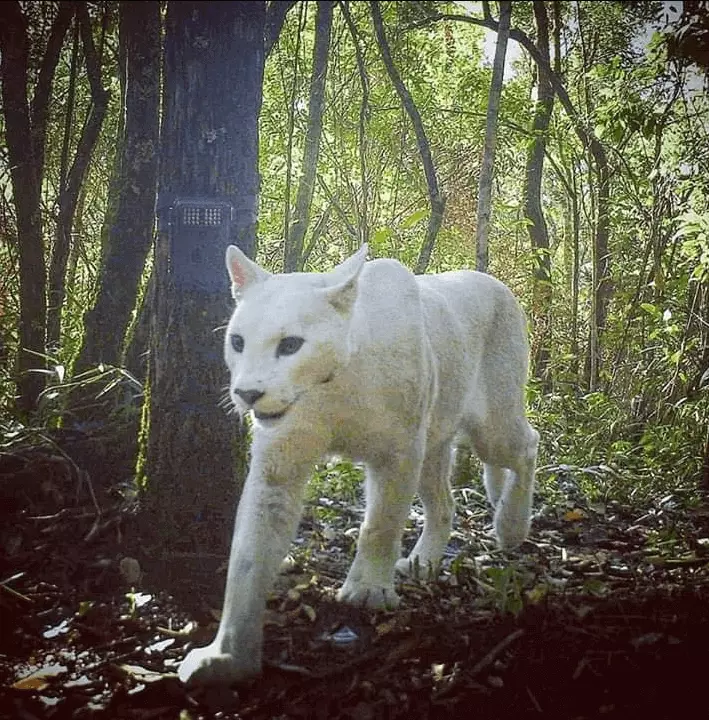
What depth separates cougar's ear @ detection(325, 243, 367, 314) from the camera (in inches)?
101

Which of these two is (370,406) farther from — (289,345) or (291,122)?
(291,122)

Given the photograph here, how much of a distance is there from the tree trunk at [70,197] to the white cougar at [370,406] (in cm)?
112

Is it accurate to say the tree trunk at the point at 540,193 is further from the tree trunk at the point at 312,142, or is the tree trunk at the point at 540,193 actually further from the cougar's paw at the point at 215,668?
the cougar's paw at the point at 215,668

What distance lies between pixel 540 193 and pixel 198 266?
131 cm

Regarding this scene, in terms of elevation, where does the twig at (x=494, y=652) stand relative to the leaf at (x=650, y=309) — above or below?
below

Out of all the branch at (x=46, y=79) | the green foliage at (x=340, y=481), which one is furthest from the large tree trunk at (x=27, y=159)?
the green foliage at (x=340, y=481)

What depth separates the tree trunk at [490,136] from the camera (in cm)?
278

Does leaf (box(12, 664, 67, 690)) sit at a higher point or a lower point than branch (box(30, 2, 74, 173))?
lower

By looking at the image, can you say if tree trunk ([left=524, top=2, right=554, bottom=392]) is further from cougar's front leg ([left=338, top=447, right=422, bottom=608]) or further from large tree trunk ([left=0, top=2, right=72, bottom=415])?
large tree trunk ([left=0, top=2, right=72, bottom=415])

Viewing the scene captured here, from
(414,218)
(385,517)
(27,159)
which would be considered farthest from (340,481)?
(27,159)

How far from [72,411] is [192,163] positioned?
3.73 ft

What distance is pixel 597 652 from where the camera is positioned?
2.58 meters

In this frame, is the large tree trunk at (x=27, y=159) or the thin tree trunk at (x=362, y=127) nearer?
the thin tree trunk at (x=362, y=127)

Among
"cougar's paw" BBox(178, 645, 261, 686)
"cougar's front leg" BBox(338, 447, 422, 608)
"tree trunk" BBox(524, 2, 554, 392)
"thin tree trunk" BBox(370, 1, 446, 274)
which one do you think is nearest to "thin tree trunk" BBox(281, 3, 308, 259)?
"thin tree trunk" BBox(370, 1, 446, 274)
